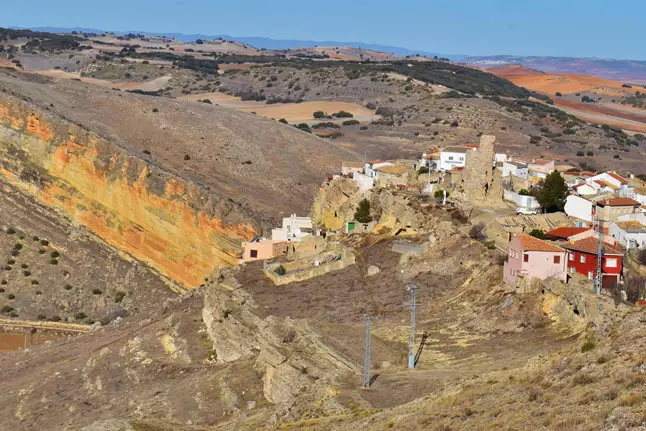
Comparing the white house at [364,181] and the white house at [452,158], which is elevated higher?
the white house at [452,158]

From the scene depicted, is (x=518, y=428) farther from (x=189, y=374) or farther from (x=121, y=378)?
(x=121, y=378)

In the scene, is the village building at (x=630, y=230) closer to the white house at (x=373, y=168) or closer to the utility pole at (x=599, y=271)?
the utility pole at (x=599, y=271)

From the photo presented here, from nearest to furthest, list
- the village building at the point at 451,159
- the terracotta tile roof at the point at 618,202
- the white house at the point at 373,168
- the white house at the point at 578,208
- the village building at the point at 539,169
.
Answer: the terracotta tile roof at the point at 618,202 < the white house at the point at 578,208 < the village building at the point at 539,169 < the white house at the point at 373,168 < the village building at the point at 451,159

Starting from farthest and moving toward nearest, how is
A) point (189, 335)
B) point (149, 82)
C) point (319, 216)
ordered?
point (149, 82), point (319, 216), point (189, 335)

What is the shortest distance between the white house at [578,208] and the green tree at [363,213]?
21.1 feet

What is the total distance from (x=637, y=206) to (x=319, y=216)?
12722 millimetres

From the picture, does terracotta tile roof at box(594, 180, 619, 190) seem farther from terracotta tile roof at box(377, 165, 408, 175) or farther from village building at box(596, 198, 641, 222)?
terracotta tile roof at box(377, 165, 408, 175)

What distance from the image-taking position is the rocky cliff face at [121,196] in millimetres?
47750

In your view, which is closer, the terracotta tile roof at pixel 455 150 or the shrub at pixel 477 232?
the shrub at pixel 477 232

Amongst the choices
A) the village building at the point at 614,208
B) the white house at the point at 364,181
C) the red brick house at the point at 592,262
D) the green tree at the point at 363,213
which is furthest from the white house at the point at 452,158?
the red brick house at the point at 592,262

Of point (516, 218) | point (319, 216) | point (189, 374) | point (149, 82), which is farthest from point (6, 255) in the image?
point (149, 82)

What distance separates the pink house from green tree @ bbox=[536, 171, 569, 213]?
374 inches

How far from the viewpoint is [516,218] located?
31562 mm

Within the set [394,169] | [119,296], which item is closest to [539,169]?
[394,169]
